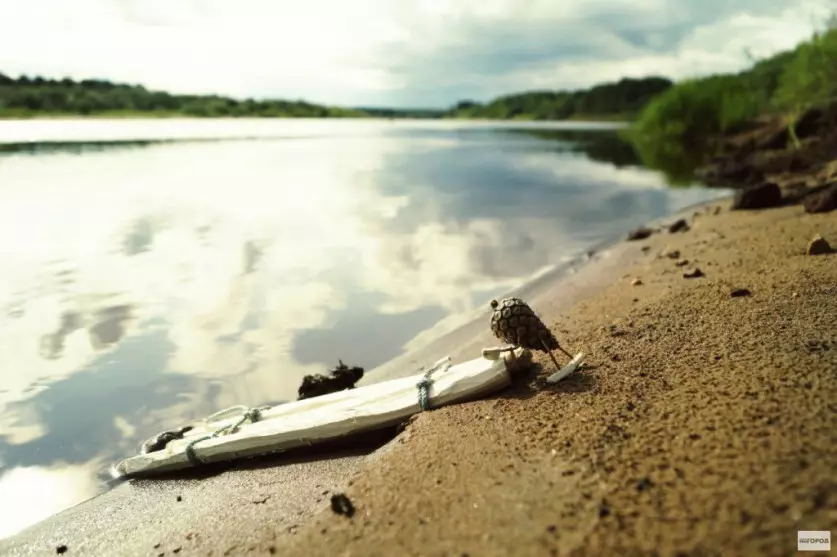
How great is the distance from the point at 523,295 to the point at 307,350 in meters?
3.88

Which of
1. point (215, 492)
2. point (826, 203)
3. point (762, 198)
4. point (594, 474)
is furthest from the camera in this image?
point (762, 198)

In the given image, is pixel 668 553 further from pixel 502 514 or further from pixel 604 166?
pixel 604 166

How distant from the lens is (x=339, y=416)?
182 inches

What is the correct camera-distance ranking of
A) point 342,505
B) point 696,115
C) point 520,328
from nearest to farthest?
point 342,505
point 520,328
point 696,115

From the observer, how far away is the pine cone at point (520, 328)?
4770 mm

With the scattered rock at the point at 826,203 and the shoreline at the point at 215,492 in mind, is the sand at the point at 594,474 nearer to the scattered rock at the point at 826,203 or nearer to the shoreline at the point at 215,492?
the shoreline at the point at 215,492

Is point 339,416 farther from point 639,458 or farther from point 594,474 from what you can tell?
point 639,458

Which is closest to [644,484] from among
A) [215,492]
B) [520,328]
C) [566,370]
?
[566,370]

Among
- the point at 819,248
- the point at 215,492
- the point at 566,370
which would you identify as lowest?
the point at 215,492

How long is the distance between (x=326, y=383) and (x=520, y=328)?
2105mm

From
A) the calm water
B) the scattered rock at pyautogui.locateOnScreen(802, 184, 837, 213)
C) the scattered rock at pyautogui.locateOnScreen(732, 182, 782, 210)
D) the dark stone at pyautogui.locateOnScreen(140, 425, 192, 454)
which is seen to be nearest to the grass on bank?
the calm water

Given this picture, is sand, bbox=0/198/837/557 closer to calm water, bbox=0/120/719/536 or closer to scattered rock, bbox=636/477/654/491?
scattered rock, bbox=636/477/654/491

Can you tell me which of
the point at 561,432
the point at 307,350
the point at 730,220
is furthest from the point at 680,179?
the point at 561,432

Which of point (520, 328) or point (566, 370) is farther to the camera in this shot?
point (520, 328)
